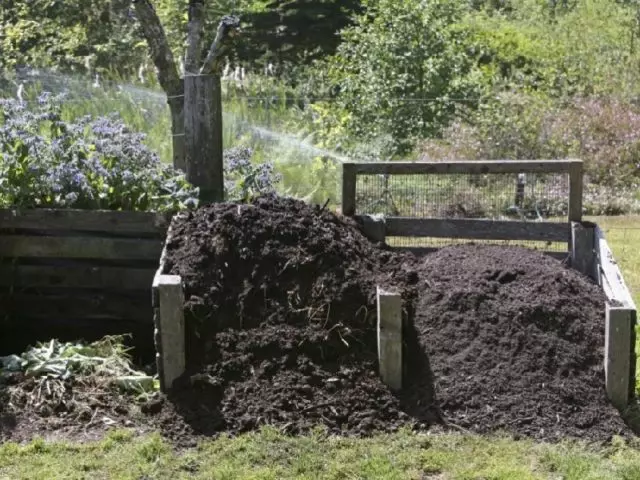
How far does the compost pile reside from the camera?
4.77 metres

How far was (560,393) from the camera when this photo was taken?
4.80 m

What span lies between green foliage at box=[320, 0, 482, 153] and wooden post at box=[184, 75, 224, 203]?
254 inches

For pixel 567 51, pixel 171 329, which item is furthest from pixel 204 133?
pixel 567 51

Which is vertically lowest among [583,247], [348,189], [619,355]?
[619,355]

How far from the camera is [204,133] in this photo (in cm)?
607

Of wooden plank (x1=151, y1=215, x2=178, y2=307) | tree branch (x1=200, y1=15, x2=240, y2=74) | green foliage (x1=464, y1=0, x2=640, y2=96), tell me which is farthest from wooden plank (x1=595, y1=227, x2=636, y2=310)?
green foliage (x1=464, y1=0, x2=640, y2=96)

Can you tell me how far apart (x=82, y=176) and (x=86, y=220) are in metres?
0.28

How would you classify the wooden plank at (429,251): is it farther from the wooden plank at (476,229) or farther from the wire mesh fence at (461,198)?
the wire mesh fence at (461,198)

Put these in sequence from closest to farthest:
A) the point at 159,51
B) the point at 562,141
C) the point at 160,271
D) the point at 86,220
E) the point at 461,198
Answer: the point at 160,271 < the point at 86,220 < the point at 461,198 < the point at 159,51 < the point at 562,141

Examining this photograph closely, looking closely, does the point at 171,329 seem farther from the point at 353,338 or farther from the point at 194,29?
the point at 194,29

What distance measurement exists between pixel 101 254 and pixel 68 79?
634 centimetres

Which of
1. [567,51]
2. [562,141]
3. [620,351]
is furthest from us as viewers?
[567,51]

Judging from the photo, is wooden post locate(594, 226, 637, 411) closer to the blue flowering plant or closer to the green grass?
the green grass

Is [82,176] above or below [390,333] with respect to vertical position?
above
